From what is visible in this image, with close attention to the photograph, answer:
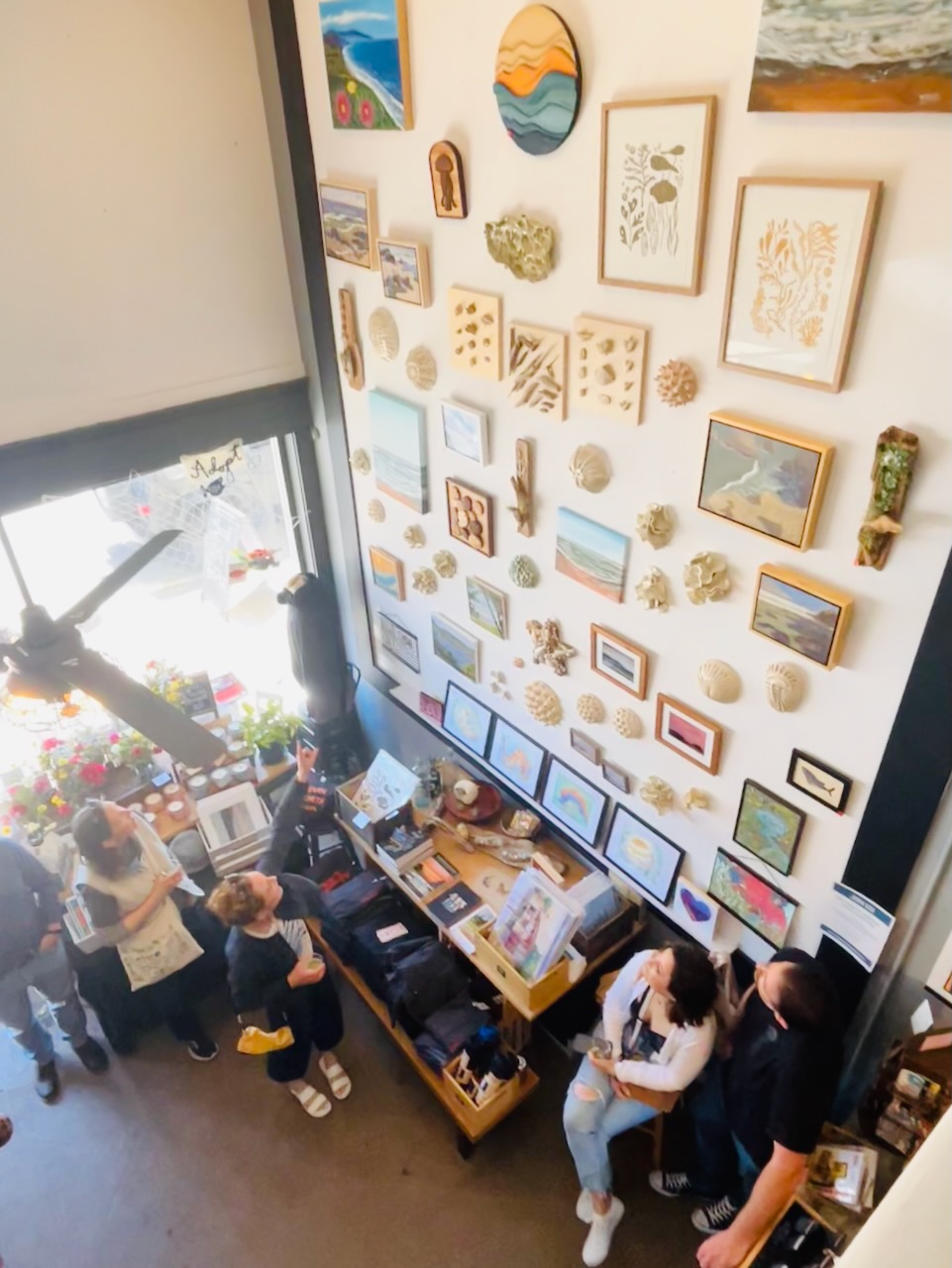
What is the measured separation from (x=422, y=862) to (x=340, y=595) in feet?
4.24

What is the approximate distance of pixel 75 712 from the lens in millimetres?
Answer: 3365

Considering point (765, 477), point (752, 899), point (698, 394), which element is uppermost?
point (698, 394)

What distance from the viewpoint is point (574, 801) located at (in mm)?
2924

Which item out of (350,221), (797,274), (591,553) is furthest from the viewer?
(350,221)

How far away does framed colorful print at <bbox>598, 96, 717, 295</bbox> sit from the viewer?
1668mm

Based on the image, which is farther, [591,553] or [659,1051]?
[659,1051]

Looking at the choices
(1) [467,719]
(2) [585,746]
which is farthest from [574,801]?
(1) [467,719]

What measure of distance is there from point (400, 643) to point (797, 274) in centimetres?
223

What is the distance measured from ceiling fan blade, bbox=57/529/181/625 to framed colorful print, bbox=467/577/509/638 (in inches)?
39.3

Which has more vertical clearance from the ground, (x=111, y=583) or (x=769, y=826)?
(x=111, y=583)

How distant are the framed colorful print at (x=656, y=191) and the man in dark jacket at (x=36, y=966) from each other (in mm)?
2785

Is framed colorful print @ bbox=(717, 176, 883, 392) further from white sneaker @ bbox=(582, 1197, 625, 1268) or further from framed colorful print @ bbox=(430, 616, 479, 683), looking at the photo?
white sneaker @ bbox=(582, 1197, 625, 1268)

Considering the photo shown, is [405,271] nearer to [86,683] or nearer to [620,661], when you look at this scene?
[620,661]

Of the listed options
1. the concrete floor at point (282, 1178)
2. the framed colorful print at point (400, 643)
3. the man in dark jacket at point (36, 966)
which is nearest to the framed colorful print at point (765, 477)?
the framed colorful print at point (400, 643)
